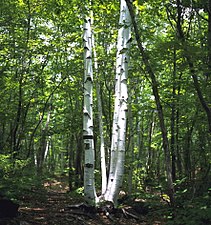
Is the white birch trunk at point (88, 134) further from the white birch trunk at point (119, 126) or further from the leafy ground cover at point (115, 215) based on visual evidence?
the white birch trunk at point (119, 126)

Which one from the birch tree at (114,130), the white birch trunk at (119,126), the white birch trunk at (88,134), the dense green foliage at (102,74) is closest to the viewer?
the dense green foliage at (102,74)

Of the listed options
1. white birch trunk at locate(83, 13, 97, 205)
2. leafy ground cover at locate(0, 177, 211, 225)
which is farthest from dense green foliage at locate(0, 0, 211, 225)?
white birch trunk at locate(83, 13, 97, 205)

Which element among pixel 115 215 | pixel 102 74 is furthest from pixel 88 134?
pixel 102 74

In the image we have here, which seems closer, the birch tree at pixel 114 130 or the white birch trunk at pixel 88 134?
the white birch trunk at pixel 88 134

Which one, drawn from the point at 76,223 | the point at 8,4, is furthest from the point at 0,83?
the point at 76,223

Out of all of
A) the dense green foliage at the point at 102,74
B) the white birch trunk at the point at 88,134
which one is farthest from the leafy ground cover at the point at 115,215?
the white birch trunk at the point at 88,134

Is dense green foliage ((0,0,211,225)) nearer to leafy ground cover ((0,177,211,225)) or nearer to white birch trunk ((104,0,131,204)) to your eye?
leafy ground cover ((0,177,211,225))

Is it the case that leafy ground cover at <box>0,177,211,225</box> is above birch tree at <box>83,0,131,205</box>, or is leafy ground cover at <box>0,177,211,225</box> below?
below

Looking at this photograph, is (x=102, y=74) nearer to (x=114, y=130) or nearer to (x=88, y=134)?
(x=114, y=130)

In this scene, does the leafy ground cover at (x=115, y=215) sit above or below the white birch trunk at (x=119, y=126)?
below

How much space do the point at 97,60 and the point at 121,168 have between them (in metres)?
5.02

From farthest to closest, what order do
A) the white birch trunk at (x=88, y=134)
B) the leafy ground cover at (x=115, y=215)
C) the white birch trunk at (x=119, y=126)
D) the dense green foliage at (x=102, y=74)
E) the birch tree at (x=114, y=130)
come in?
1. the white birch trunk at (x=119, y=126)
2. the birch tree at (x=114, y=130)
3. the white birch trunk at (x=88, y=134)
4. the dense green foliage at (x=102, y=74)
5. the leafy ground cover at (x=115, y=215)

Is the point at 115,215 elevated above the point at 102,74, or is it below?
below

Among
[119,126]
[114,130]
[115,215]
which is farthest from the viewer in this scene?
[114,130]
